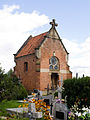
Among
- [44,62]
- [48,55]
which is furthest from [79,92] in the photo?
[48,55]

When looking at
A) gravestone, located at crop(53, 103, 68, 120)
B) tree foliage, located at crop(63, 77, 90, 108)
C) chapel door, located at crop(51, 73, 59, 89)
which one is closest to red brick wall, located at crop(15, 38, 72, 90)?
chapel door, located at crop(51, 73, 59, 89)

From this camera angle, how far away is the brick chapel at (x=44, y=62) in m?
25.0

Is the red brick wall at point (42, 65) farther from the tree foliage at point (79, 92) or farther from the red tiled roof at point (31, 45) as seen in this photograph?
the tree foliage at point (79, 92)

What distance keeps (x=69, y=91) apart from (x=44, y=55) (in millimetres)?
13910

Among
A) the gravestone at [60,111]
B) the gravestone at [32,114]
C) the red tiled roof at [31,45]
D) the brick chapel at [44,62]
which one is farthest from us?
the red tiled roof at [31,45]

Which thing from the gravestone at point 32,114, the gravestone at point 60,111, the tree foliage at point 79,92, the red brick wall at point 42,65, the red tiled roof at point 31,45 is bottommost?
the gravestone at point 60,111

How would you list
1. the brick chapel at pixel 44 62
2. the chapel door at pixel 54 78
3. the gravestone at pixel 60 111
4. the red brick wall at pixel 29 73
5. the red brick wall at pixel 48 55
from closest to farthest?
the gravestone at pixel 60 111 < the red brick wall at pixel 29 73 < the brick chapel at pixel 44 62 < the red brick wall at pixel 48 55 < the chapel door at pixel 54 78

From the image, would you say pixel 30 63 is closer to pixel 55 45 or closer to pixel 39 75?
pixel 39 75

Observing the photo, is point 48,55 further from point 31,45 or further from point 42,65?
point 31,45

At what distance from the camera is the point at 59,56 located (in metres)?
27.8

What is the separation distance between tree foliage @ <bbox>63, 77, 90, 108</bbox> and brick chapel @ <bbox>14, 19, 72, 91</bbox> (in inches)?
506

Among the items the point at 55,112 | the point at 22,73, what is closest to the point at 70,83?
the point at 55,112

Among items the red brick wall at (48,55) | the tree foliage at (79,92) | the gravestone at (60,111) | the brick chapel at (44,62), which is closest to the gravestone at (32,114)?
the gravestone at (60,111)

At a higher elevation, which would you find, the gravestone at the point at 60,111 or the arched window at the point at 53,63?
the arched window at the point at 53,63
